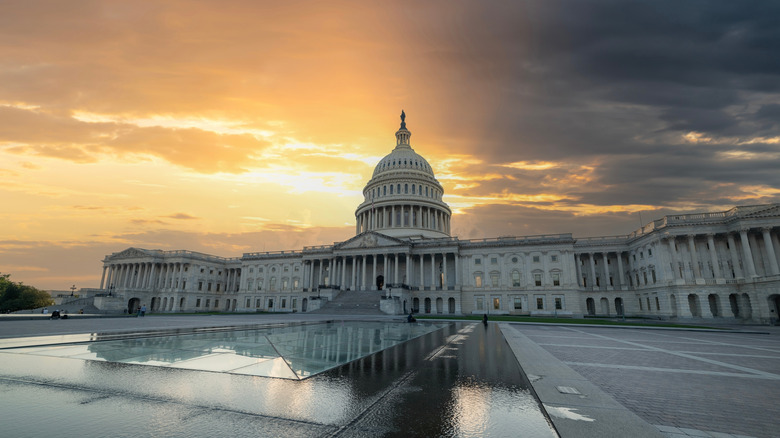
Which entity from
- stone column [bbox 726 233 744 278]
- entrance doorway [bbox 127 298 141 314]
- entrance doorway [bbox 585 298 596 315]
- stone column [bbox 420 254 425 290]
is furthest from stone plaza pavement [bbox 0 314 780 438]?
entrance doorway [bbox 127 298 141 314]

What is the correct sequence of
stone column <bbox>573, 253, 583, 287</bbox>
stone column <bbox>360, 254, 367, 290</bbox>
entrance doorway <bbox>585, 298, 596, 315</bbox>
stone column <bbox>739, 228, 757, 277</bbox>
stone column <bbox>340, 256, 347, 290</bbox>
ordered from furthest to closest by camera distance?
stone column <bbox>340, 256, 347, 290</bbox>
stone column <bbox>360, 254, 367, 290</bbox>
entrance doorway <bbox>585, 298, 596, 315</bbox>
stone column <bbox>573, 253, 583, 287</bbox>
stone column <bbox>739, 228, 757, 277</bbox>

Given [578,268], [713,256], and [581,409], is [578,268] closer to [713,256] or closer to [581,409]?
[713,256]

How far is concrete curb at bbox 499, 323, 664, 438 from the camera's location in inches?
199

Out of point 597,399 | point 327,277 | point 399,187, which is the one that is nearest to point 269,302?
point 327,277

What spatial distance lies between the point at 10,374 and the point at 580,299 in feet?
245

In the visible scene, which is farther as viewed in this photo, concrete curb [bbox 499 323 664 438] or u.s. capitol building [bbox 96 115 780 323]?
u.s. capitol building [bbox 96 115 780 323]

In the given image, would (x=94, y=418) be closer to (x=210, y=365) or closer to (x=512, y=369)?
(x=210, y=365)

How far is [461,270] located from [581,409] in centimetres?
6627

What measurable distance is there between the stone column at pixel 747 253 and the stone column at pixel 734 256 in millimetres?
1345

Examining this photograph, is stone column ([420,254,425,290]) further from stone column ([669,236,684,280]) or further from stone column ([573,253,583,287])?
stone column ([669,236,684,280])

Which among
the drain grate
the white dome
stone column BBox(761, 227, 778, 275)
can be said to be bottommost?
the drain grate

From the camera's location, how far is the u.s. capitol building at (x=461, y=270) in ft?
167

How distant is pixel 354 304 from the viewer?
61.8m

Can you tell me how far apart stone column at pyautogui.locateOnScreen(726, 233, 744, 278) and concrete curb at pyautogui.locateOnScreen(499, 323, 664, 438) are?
2438 inches
